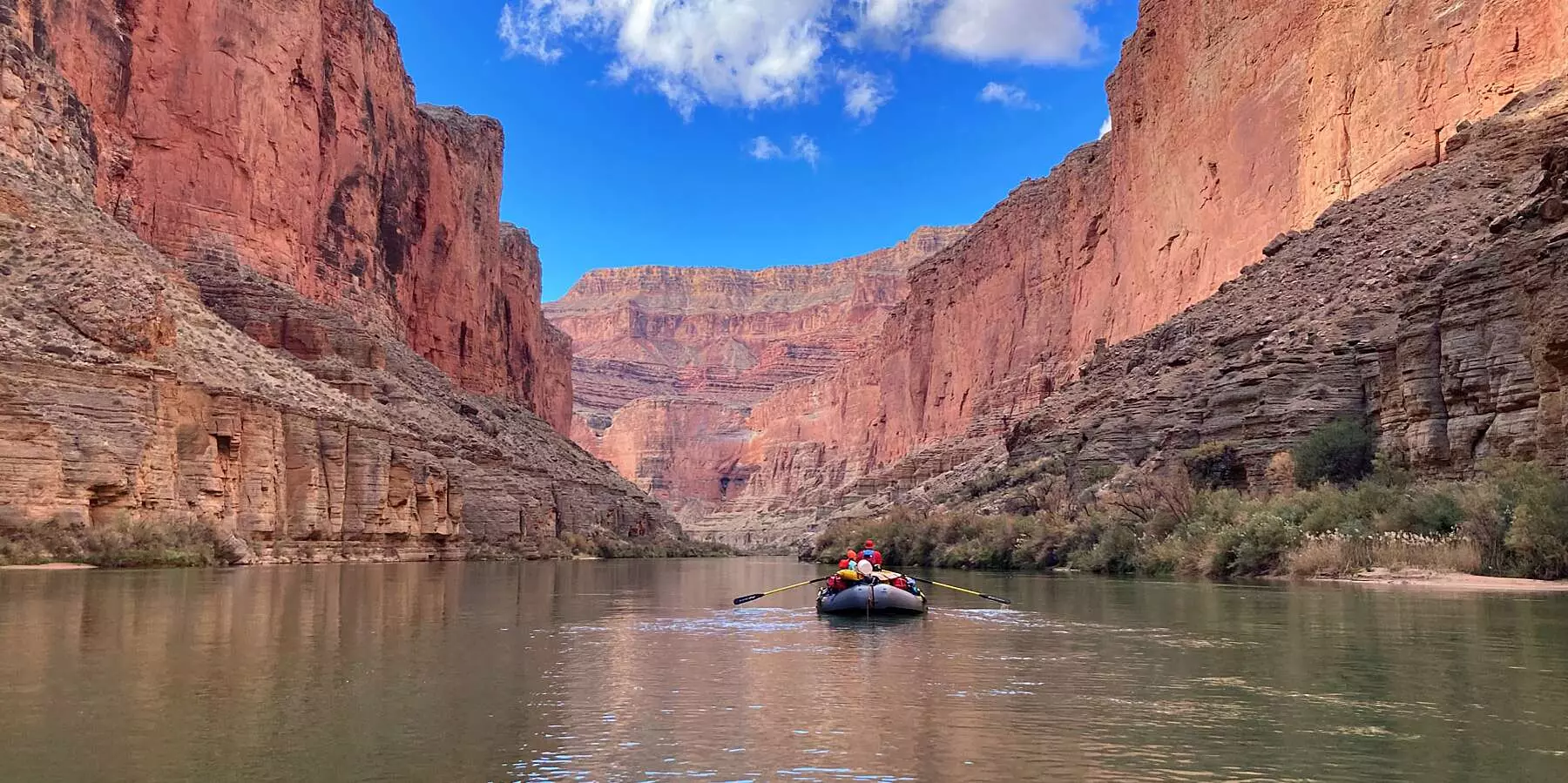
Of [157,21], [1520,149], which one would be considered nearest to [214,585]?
[1520,149]

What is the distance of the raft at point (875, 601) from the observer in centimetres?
1756

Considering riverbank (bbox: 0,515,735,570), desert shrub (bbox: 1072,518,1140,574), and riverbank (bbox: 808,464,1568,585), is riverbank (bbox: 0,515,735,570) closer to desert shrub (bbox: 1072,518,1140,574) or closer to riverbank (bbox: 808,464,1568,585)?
riverbank (bbox: 808,464,1568,585)

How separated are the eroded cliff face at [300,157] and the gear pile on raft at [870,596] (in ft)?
140

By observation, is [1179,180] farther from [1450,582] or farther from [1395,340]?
[1450,582]

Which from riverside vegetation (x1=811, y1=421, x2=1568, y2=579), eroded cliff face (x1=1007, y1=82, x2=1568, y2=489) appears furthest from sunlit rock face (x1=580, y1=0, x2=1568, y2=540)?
riverside vegetation (x1=811, y1=421, x2=1568, y2=579)

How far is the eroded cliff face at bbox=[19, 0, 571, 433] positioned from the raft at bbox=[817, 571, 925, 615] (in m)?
43.2

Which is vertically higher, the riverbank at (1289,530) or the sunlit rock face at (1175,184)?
the sunlit rock face at (1175,184)

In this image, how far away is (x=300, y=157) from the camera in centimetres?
6284

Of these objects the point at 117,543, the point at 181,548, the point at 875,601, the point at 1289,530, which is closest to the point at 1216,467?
the point at 1289,530

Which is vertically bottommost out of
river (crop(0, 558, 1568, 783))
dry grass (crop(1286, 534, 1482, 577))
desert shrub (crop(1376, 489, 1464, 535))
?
river (crop(0, 558, 1568, 783))

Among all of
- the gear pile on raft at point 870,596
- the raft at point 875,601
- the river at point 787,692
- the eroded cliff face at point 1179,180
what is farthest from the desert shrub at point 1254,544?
the eroded cliff face at point 1179,180

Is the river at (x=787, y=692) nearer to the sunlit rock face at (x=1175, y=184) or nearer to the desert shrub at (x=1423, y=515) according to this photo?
the desert shrub at (x=1423, y=515)

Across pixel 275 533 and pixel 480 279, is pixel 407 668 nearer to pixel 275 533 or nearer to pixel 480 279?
pixel 275 533

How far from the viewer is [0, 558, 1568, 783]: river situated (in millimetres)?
6711
